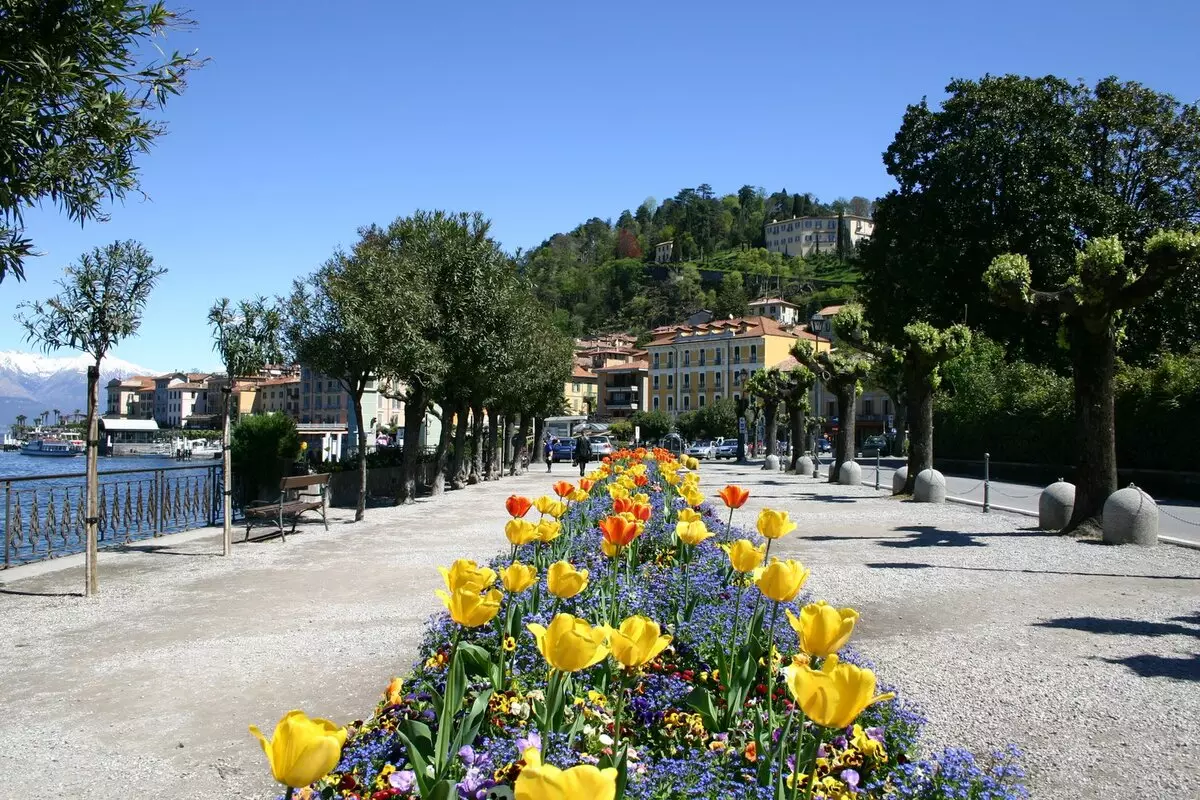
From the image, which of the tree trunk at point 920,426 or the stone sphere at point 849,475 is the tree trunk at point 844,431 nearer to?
the stone sphere at point 849,475

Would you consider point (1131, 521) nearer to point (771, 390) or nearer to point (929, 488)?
point (929, 488)

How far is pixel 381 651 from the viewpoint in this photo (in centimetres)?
713

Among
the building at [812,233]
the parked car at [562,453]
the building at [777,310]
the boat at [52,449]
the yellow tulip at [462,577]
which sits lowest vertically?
the boat at [52,449]

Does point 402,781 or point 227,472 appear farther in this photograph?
point 227,472

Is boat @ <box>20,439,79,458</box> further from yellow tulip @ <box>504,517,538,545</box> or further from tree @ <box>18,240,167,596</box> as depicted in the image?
yellow tulip @ <box>504,517,538,545</box>

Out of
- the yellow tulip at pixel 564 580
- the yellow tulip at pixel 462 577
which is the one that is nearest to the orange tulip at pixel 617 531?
the yellow tulip at pixel 564 580

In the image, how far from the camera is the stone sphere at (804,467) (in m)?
35.5

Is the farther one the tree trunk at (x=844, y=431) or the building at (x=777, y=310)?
the building at (x=777, y=310)

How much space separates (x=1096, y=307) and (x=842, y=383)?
63.2 feet

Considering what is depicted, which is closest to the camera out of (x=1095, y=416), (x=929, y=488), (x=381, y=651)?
(x=381, y=651)

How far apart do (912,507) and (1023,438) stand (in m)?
15.5

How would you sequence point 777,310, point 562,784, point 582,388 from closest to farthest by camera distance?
1. point 562,784
2. point 582,388
3. point 777,310

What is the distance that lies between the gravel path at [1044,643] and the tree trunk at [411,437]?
10915mm

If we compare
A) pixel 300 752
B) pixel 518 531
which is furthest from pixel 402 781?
pixel 518 531
